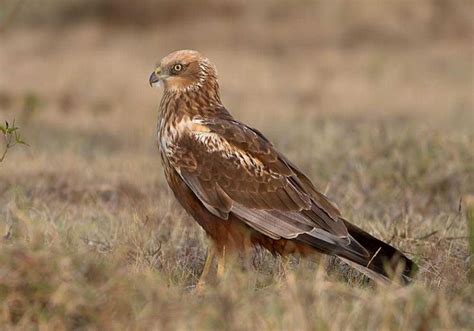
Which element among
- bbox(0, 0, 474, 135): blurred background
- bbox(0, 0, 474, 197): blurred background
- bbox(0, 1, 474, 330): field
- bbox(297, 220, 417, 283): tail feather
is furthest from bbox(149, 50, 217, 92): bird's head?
bbox(0, 0, 474, 135): blurred background

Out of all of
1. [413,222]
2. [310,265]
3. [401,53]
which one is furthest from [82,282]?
[401,53]

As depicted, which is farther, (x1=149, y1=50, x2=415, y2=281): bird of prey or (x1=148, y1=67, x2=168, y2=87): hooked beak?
(x1=148, y1=67, x2=168, y2=87): hooked beak

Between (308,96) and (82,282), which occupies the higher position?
(82,282)

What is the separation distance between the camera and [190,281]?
17.9ft

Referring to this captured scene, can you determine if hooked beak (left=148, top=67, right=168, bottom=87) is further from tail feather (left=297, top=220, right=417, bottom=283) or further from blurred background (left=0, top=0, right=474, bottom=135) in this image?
blurred background (left=0, top=0, right=474, bottom=135)

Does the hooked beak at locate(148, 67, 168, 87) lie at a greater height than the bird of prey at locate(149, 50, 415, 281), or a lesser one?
greater

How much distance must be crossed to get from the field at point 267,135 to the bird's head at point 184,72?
2.84 feet

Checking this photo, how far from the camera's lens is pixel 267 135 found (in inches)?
454

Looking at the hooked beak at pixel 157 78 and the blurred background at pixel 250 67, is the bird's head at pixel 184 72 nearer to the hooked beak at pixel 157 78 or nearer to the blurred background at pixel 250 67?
the hooked beak at pixel 157 78

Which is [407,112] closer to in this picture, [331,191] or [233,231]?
[331,191]

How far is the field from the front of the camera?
4.10 metres

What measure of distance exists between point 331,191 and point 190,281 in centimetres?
293

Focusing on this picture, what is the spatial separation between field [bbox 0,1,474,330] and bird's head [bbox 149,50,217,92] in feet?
2.84

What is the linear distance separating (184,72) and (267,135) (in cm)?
561
